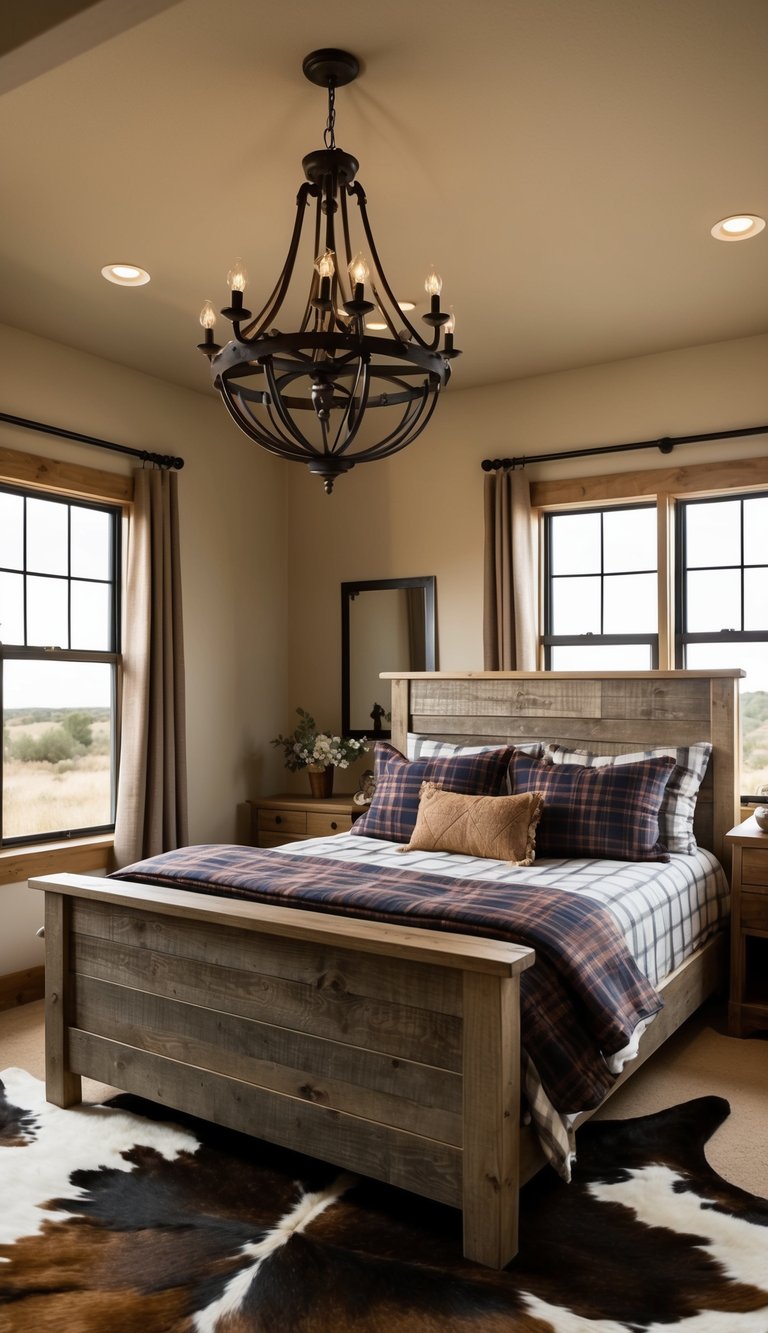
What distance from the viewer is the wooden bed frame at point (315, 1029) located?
209cm

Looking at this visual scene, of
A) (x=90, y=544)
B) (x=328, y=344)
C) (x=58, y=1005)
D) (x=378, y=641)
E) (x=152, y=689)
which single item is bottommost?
(x=58, y=1005)

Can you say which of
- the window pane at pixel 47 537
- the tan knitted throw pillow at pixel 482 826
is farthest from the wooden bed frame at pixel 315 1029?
the window pane at pixel 47 537

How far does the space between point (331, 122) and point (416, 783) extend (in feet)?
7.92

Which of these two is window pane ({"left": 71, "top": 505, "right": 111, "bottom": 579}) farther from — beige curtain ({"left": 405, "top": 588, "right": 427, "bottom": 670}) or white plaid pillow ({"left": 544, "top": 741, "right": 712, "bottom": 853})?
white plaid pillow ({"left": 544, "top": 741, "right": 712, "bottom": 853})

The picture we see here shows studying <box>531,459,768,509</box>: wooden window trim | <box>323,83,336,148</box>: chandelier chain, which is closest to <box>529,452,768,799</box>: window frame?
<box>531,459,768,509</box>: wooden window trim

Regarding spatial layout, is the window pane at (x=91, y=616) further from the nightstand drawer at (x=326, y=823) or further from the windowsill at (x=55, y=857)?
the nightstand drawer at (x=326, y=823)

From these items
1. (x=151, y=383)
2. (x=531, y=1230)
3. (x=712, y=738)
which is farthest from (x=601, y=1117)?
(x=151, y=383)

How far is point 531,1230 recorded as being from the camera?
2234 millimetres

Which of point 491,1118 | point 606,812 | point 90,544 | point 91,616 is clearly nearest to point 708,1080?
point 606,812

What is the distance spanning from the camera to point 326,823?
193 inches

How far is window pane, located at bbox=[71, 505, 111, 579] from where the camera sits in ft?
14.5

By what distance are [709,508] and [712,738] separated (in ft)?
3.83

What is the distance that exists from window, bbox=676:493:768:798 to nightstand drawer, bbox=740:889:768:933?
842 millimetres

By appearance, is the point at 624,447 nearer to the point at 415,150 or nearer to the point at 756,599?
the point at 756,599
